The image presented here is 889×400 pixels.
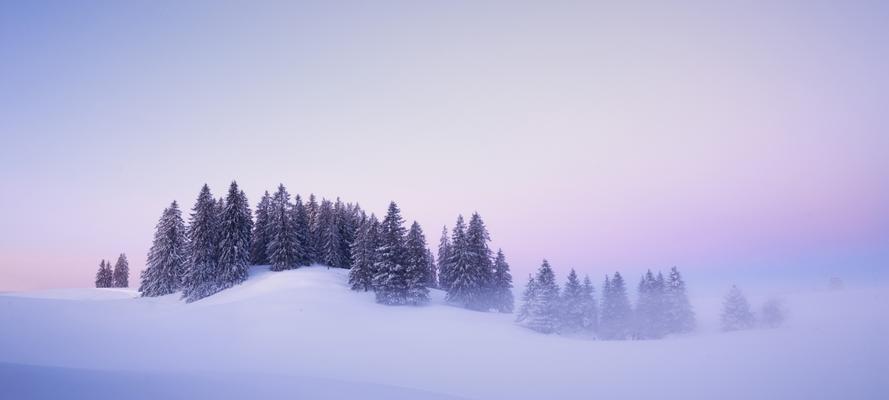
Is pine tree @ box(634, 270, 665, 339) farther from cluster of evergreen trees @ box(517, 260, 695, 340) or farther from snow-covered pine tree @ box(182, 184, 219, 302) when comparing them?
snow-covered pine tree @ box(182, 184, 219, 302)

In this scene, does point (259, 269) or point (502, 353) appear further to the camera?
point (259, 269)

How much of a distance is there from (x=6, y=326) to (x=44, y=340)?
4460mm

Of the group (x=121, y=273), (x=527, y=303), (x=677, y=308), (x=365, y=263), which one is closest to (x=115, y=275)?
(x=121, y=273)

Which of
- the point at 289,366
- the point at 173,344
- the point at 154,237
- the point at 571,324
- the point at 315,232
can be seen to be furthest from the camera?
the point at 315,232

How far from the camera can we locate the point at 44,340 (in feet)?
59.7

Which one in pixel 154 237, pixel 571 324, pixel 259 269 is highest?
pixel 154 237

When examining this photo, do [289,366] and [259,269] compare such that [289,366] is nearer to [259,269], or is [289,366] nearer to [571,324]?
[571,324]

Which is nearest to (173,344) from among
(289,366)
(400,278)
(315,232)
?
(289,366)

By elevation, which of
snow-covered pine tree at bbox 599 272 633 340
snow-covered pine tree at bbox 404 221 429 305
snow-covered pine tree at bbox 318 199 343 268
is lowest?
snow-covered pine tree at bbox 599 272 633 340

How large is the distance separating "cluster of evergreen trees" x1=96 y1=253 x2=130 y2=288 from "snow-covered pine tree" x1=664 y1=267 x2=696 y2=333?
101109mm

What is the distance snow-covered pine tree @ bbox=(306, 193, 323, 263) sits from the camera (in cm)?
6819

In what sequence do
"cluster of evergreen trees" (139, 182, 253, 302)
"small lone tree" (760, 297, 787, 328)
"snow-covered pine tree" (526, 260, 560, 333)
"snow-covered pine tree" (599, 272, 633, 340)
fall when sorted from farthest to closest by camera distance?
"snow-covered pine tree" (599, 272, 633, 340), "cluster of evergreen trees" (139, 182, 253, 302), "snow-covered pine tree" (526, 260, 560, 333), "small lone tree" (760, 297, 787, 328)

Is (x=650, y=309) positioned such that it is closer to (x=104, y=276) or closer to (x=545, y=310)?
(x=545, y=310)

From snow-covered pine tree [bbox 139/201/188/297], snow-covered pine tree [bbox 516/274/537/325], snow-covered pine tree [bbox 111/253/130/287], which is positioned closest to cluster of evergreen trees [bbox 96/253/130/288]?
snow-covered pine tree [bbox 111/253/130/287]
